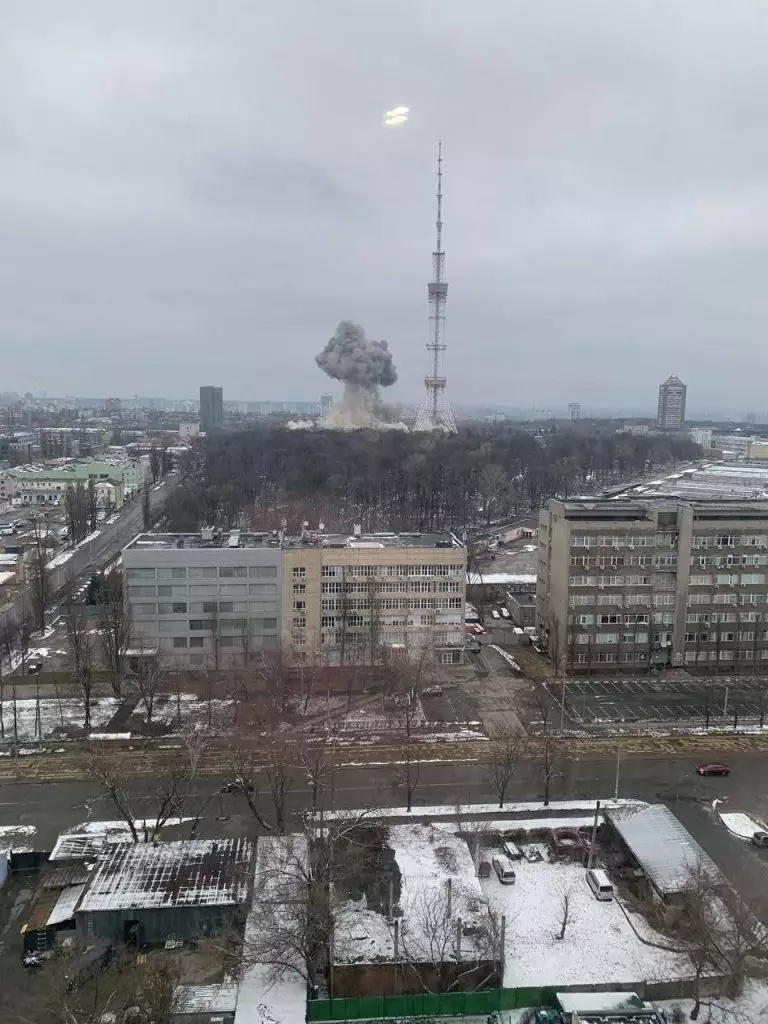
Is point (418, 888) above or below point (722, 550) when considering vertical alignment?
below

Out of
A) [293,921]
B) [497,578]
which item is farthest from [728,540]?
[293,921]

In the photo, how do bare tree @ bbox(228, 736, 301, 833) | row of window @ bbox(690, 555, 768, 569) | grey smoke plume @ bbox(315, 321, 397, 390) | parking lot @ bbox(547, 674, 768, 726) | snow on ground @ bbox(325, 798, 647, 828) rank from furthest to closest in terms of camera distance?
grey smoke plume @ bbox(315, 321, 397, 390), row of window @ bbox(690, 555, 768, 569), parking lot @ bbox(547, 674, 768, 726), snow on ground @ bbox(325, 798, 647, 828), bare tree @ bbox(228, 736, 301, 833)

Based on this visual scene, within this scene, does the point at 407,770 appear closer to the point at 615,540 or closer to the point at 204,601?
the point at 204,601

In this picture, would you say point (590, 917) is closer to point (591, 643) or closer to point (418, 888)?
point (418, 888)

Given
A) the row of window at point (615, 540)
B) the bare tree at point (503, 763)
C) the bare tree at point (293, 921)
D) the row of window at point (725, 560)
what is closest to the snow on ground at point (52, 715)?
the bare tree at point (293, 921)

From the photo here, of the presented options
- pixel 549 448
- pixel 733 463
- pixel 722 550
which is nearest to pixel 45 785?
pixel 722 550

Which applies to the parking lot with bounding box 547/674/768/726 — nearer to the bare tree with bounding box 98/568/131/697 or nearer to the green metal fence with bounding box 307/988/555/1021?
the green metal fence with bounding box 307/988/555/1021

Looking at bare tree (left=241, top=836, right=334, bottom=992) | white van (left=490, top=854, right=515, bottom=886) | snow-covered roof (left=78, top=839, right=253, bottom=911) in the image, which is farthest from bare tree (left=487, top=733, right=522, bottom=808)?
snow-covered roof (left=78, top=839, right=253, bottom=911)
